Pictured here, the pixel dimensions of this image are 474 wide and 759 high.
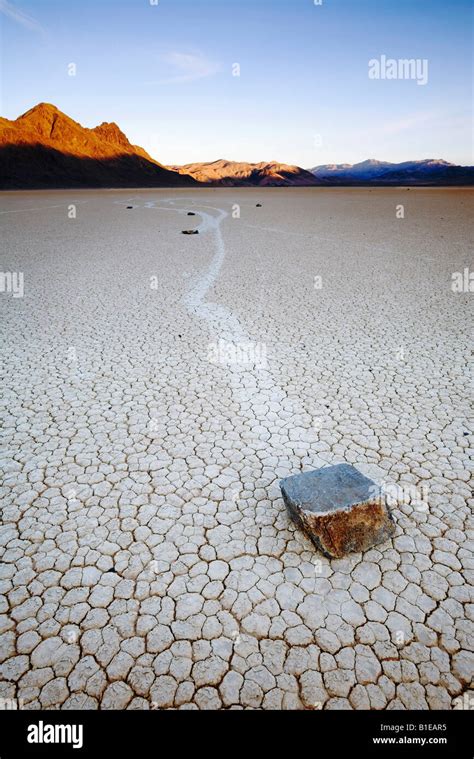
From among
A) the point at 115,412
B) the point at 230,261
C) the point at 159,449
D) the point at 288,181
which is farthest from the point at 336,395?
the point at 288,181

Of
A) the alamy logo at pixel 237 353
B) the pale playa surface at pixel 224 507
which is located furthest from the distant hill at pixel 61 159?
the alamy logo at pixel 237 353

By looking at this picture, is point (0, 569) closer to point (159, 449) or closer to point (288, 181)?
point (159, 449)

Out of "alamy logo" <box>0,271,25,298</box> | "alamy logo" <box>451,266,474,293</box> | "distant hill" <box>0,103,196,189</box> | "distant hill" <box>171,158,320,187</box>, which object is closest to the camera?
"alamy logo" <box>451,266,474,293</box>
